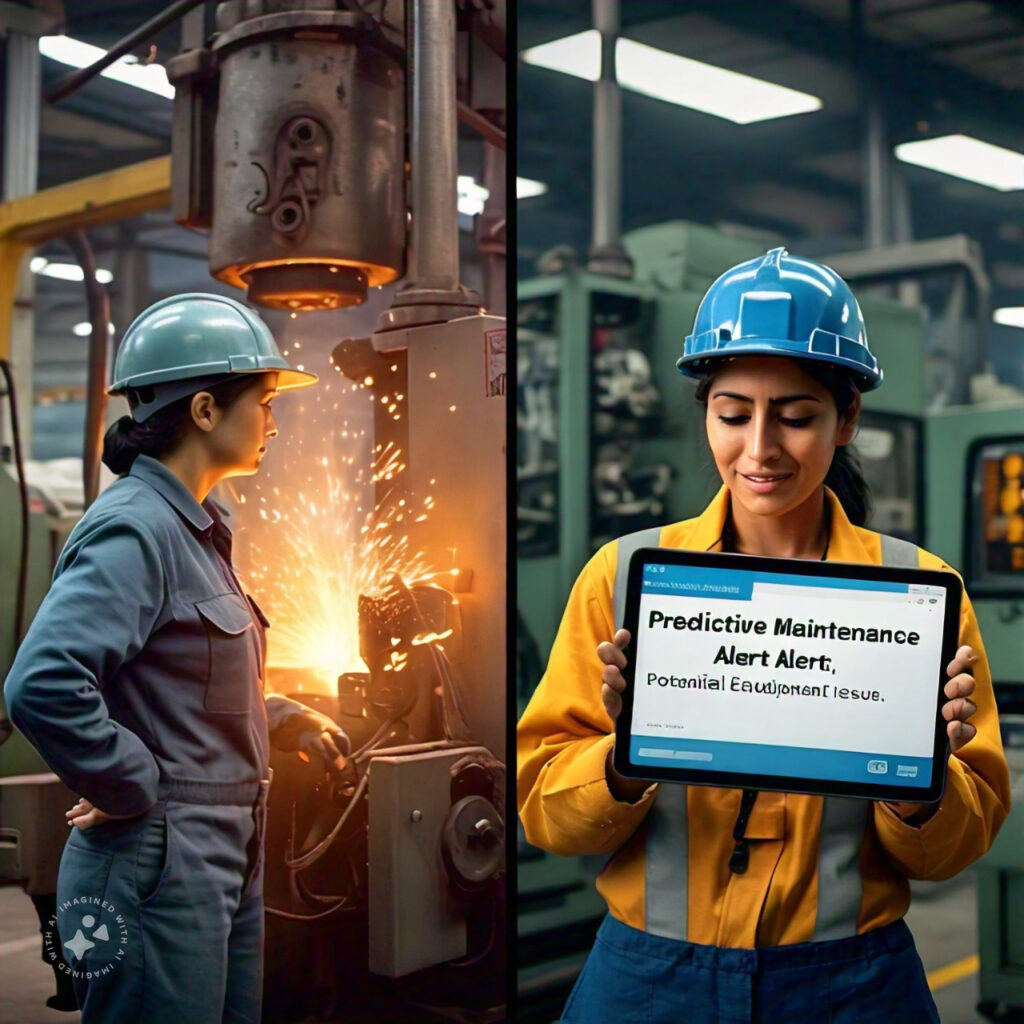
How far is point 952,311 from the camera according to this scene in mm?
2324

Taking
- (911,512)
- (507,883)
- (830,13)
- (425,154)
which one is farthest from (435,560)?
(830,13)

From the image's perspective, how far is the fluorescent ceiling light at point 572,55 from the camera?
2.51 meters

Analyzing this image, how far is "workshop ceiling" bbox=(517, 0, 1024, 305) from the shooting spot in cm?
232

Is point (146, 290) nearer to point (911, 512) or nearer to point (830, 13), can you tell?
point (830, 13)

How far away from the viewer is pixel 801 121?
2.44 m

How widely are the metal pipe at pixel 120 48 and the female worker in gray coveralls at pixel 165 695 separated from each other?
0.52m

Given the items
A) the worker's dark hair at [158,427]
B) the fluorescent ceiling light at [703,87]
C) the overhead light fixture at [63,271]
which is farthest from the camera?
the fluorescent ceiling light at [703,87]

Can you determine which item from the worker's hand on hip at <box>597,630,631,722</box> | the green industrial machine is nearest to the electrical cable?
the worker's hand on hip at <box>597,630,631,722</box>

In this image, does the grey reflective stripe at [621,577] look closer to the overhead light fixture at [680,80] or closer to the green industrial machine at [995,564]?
the green industrial machine at [995,564]

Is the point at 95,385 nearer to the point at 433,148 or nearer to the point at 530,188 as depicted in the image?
the point at 433,148

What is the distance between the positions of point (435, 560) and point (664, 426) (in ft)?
2.06

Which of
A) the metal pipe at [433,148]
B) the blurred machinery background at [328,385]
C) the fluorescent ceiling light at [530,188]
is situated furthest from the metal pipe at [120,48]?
the fluorescent ceiling light at [530,188]

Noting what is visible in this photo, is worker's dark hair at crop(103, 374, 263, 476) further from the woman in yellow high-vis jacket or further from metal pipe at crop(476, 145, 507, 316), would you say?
the woman in yellow high-vis jacket

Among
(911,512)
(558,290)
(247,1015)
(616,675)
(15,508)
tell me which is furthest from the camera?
(558,290)
